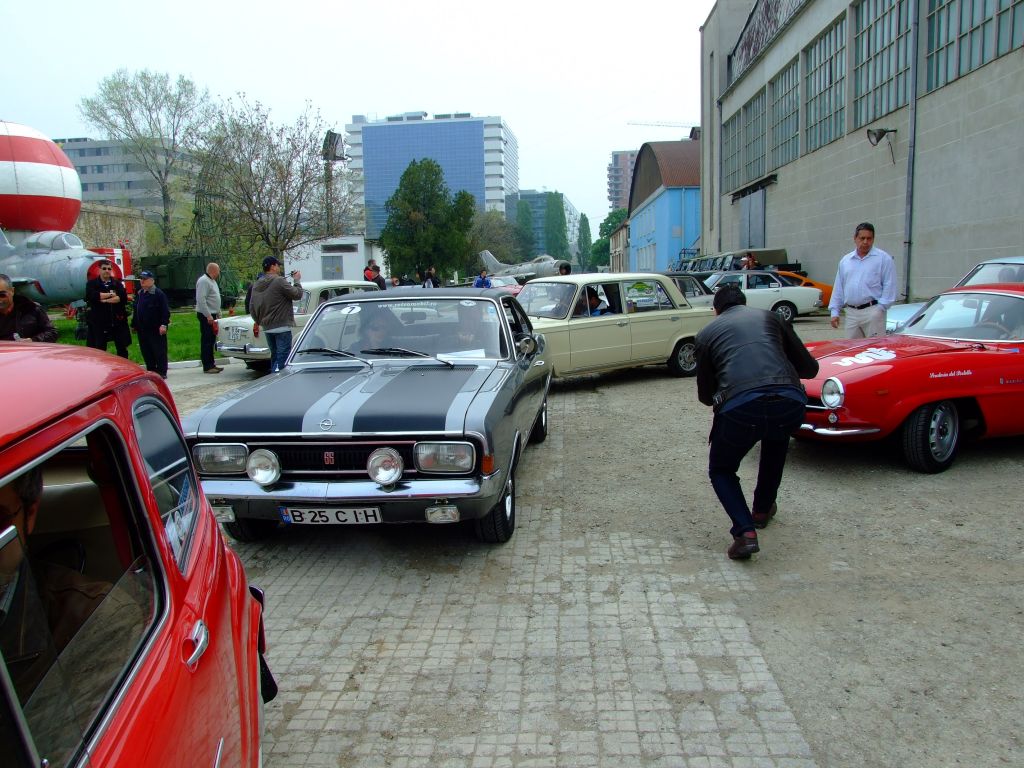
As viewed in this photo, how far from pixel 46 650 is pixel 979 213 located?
19.4 m

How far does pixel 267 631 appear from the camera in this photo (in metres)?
3.86

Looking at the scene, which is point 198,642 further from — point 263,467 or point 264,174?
point 264,174

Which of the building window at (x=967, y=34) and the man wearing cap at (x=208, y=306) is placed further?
the building window at (x=967, y=34)

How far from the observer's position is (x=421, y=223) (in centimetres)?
5459

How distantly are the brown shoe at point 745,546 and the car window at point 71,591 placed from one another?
11.3 ft

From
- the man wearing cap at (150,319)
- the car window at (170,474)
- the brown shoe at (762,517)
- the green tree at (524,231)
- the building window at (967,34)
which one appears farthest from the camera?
the green tree at (524,231)

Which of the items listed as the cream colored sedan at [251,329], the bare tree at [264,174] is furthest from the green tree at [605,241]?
the cream colored sedan at [251,329]

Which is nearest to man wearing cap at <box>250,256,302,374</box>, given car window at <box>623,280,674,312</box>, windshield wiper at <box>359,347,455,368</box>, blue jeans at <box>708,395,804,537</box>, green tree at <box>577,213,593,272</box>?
car window at <box>623,280,674,312</box>

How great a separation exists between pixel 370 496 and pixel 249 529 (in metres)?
1.28

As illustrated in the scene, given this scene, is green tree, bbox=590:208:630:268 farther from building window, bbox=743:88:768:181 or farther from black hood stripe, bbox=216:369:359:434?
black hood stripe, bbox=216:369:359:434

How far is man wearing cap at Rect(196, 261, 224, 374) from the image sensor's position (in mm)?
12656

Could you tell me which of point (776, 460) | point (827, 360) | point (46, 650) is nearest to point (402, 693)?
point (46, 650)

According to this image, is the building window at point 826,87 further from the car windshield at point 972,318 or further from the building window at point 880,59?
the car windshield at point 972,318

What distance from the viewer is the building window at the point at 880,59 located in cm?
2044
